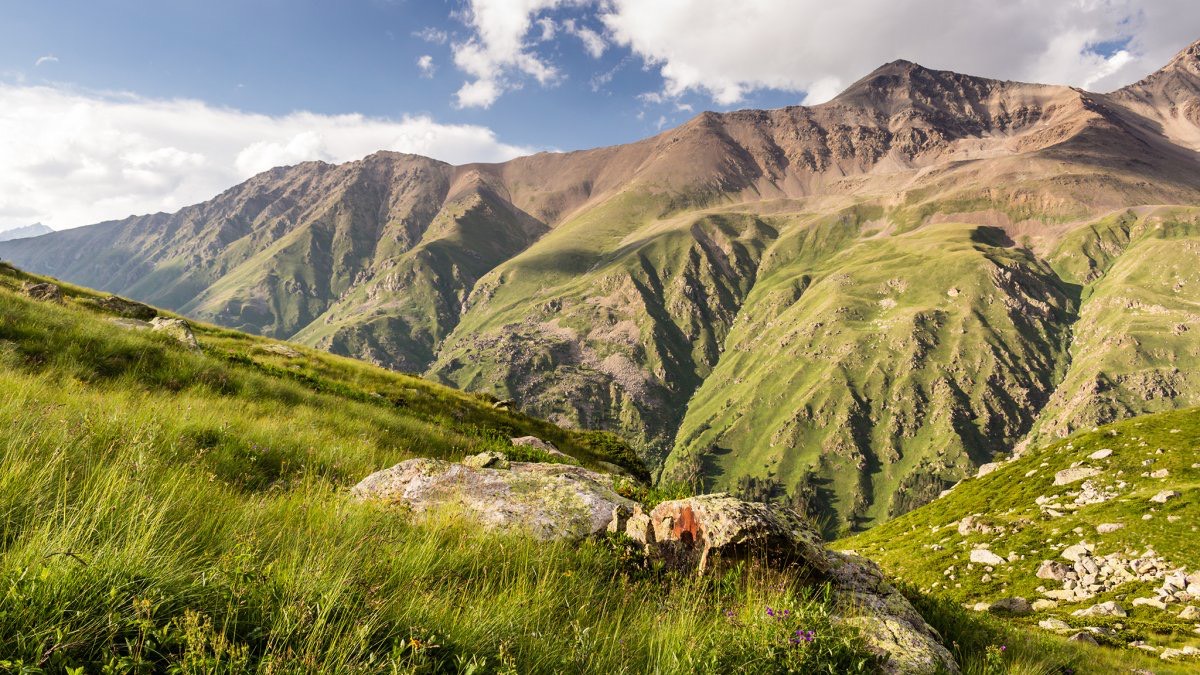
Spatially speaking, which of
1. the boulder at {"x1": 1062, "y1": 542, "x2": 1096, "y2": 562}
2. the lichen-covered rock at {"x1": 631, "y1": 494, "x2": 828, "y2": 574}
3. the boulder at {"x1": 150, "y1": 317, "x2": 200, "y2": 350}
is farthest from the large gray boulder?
the boulder at {"x1": 1062, "y1": 542, "x2": 1096, "y2": 562}

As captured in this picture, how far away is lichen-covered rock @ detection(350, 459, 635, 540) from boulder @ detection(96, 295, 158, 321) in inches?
1189

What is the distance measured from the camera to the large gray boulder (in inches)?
289

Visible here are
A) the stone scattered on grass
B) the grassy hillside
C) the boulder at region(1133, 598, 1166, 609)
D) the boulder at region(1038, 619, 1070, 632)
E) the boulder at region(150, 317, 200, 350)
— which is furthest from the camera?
the stone scattered on grass

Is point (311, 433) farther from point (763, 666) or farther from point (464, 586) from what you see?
point (763, 666)

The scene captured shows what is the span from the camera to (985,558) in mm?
46438

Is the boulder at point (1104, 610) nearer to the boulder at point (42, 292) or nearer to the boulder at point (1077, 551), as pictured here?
the boulder at point (1077, 551)

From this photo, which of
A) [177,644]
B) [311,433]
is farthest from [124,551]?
[311,433]

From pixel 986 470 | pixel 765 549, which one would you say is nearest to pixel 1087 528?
pixel 765 549

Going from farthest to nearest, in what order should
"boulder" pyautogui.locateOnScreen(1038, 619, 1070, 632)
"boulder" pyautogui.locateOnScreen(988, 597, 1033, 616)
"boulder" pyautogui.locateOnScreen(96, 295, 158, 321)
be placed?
"boulder" pyautogui.locateOnScreen(988, 597, 1033, 616), "boulder" pyautogui.locateOnScreen(96, 295, 158, 321), "boulder" pyautogui.locateOnScreen(1038, 619, 1070, 632)

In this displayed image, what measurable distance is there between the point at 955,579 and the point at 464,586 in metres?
55.7

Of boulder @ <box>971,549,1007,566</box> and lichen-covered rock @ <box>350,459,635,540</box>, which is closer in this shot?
lichen-covered rock @ <box>350,459,635,540</box>

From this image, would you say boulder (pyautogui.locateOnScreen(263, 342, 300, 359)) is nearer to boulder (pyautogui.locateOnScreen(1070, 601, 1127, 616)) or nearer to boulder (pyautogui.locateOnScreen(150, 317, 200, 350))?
boulder (pyautogui.locateOnScreen(150, 317, 200, 350))

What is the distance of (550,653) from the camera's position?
4.71 meters

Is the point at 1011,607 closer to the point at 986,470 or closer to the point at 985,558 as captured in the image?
the point at 985,558
